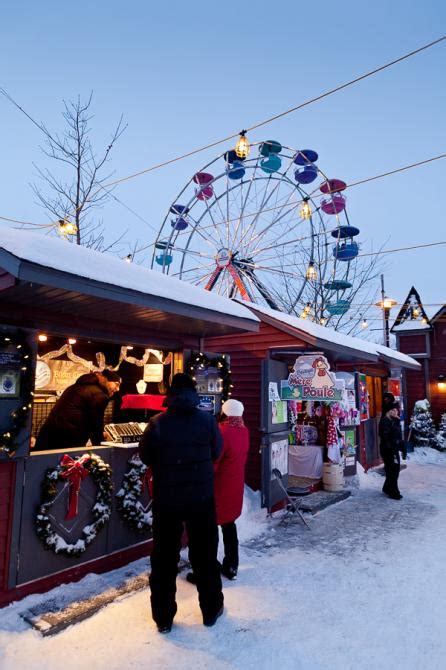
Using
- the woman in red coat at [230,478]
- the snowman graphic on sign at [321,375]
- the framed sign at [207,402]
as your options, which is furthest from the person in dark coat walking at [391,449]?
the woman in red coat at [230,478]

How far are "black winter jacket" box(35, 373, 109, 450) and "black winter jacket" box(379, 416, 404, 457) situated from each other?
18.7 ft

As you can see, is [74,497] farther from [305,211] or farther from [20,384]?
[305,211]

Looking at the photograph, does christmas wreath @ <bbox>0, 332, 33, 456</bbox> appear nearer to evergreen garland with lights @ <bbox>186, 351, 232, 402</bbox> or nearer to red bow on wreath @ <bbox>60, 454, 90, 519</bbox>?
red bow on wreath @ <bbox>60, 454, 90, 519</bbox>

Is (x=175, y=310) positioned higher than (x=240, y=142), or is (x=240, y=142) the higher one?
(x=240, y=142)

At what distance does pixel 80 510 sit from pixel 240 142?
301 inches

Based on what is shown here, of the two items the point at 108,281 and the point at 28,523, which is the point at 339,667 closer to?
the point at 28,523

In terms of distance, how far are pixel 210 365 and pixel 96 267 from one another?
8.78 ft

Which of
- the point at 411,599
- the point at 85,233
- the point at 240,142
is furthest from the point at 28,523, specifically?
the point at 85,233

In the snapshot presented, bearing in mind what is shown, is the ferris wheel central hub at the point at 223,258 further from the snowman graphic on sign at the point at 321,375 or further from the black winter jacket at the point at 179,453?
the black winter jacket at the point at 179,453

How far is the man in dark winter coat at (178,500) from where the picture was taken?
334 centimetres

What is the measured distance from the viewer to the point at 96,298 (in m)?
4.00

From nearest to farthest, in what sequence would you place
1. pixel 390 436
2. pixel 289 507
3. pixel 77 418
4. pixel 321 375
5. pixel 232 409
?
pixel 232 409 → pixel 77 418 → pixel 289 507 → pixel 321 375 → pixel 390 436

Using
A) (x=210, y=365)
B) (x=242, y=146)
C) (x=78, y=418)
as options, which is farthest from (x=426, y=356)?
(x=78, y=418)

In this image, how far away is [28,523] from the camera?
3.97 m
